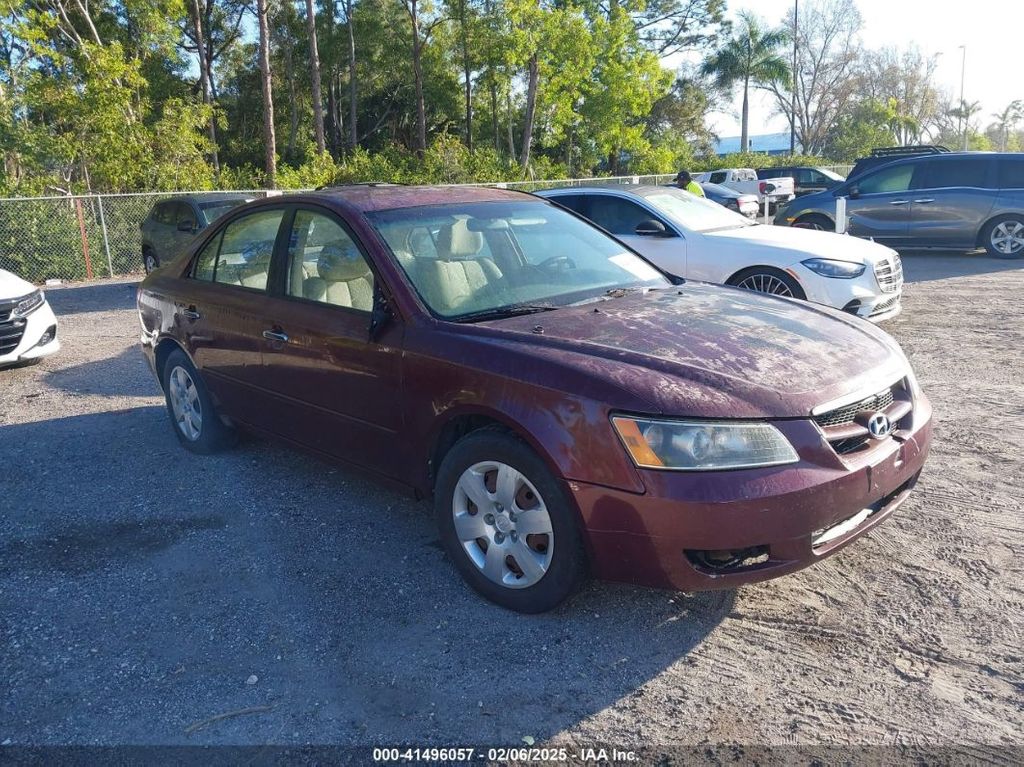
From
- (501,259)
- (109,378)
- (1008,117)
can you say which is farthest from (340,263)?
(1008,117)

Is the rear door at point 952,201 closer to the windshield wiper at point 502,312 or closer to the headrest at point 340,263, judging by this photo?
the windshield wiper at point 502,312

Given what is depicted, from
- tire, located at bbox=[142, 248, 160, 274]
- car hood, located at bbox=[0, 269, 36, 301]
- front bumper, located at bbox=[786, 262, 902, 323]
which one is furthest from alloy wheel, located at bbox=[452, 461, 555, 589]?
tire, located at bbox=[142, 248, 160, 274]

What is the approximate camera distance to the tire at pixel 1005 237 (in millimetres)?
13694

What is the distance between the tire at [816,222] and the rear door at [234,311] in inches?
458

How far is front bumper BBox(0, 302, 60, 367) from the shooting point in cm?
809

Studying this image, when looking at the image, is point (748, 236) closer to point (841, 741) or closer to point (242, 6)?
point (841, 741)

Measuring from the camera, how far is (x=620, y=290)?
14.3 feet

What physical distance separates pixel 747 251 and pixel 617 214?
1.60m

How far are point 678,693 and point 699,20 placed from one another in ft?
157

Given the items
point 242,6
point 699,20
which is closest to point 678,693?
point 242,6

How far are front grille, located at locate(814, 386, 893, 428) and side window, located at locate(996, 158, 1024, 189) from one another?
12.3m

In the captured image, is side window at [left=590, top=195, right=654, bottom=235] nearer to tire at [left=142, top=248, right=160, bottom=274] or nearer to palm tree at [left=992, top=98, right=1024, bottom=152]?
tire at [left=142, top=248, right=160, bottom=274]

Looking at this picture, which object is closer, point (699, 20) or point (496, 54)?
point (496, 54)

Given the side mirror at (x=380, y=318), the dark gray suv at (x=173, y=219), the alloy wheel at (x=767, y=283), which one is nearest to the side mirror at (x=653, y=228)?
the alloy wheel at (x=767, y=283)
